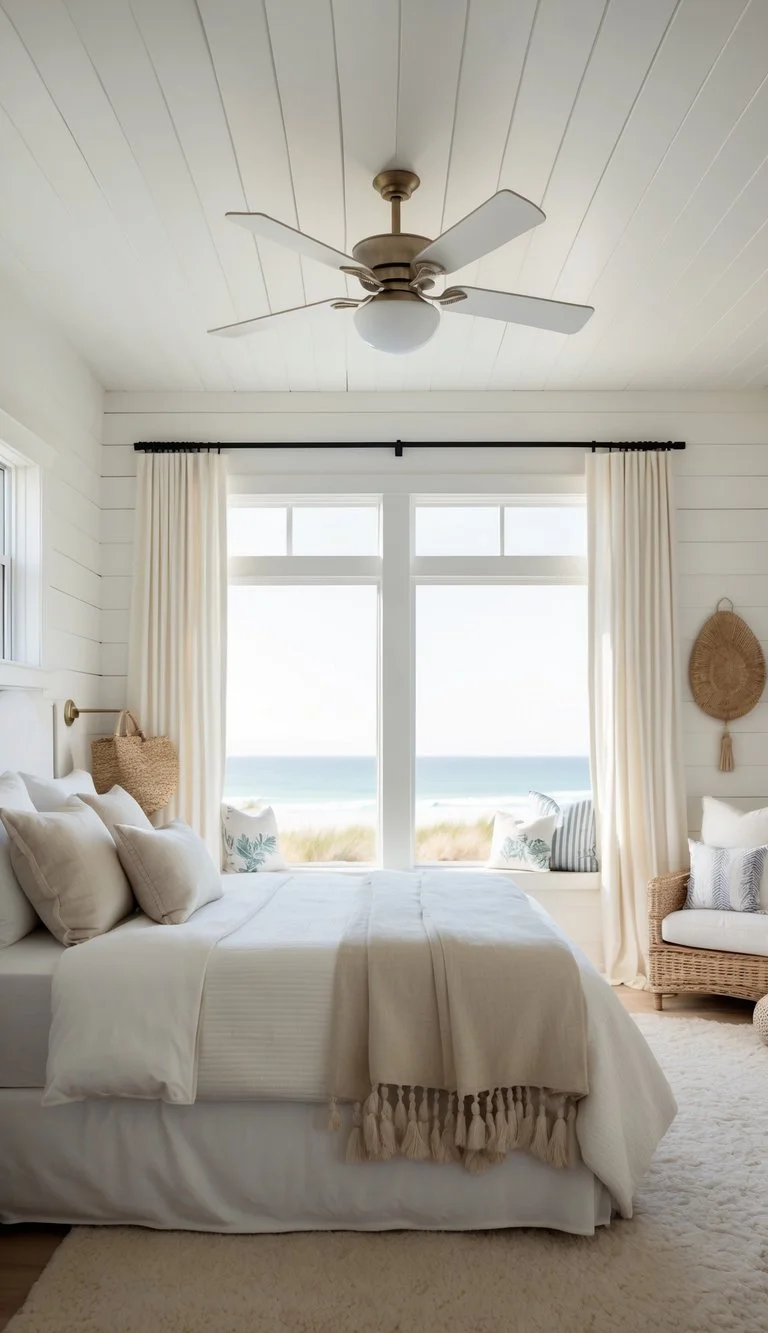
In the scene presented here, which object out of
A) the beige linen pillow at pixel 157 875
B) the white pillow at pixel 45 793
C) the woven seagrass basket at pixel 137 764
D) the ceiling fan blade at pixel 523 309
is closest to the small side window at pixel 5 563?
the white pillow at pixel 45 793

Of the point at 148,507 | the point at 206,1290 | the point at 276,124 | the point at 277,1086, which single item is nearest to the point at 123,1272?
the point at 206,1290

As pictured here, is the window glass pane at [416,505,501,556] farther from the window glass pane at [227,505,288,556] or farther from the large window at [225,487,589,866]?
the window glass pane at [227,505,288,556]

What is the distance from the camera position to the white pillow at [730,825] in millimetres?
4445

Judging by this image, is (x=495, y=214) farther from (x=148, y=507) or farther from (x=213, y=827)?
(x=213, y=827)

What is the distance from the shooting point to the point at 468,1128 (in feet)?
7.82

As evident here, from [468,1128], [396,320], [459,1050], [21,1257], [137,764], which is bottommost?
[21,1257]

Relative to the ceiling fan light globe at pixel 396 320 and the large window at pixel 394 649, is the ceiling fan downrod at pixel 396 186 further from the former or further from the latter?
the large window at pixel 394 649

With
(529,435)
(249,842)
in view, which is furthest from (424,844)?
(529,435)

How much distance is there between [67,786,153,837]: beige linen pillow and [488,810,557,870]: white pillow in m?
1.93

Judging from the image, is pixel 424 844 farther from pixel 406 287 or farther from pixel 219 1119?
pixel 406 287

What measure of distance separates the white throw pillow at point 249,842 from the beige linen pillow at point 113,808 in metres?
1.13

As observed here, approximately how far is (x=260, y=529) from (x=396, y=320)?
2.40m

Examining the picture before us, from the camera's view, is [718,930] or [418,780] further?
[418,780]

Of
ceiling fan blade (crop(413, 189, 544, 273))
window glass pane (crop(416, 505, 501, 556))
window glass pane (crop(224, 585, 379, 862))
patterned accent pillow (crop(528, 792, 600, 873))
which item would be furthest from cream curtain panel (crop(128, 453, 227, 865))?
ceiling fan blade (crop(413, 189, 544, 273))
